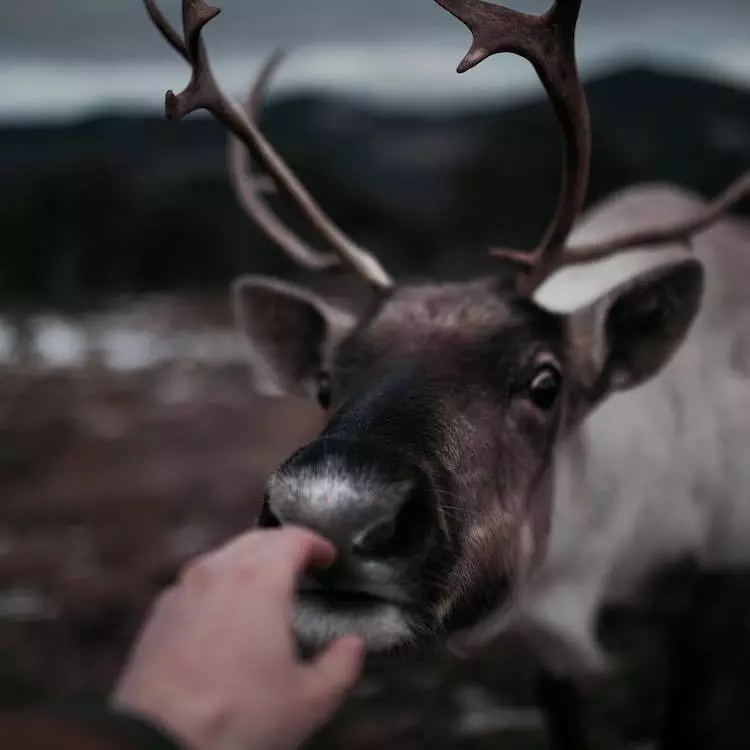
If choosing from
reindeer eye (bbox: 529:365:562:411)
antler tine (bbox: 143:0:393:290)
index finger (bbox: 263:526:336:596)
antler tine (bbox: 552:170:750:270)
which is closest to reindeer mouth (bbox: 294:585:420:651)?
index finger (bbox: 263:526:336:596)

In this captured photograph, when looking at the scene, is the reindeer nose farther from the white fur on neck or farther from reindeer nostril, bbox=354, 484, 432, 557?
the white fur on neck

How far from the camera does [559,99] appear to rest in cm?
128

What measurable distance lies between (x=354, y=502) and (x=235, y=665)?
26 cm

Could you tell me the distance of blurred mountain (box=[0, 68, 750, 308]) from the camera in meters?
3.60

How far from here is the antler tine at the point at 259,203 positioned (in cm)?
177

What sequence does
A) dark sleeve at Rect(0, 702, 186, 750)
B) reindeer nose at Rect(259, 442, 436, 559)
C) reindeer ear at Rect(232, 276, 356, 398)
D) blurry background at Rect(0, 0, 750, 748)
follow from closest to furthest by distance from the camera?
dark sleeve at Rect(0, 702, 186, 750) → reindeer nose at Rect(259, 442, 436, 559) → reindeer ear at Rect(232, 276, 356, 398) → blurry background at Rect(0, 0, 750, 748)

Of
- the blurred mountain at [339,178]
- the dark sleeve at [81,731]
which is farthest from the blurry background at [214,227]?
the dark sleeve at [81,731]

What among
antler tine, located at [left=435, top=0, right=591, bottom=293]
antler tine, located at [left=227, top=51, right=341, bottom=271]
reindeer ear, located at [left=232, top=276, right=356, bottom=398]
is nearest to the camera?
antler tine, located at [left=435, top=0, right=591, bottom=293]

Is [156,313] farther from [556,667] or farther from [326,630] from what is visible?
[326,630]

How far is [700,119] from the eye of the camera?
354 centimetres

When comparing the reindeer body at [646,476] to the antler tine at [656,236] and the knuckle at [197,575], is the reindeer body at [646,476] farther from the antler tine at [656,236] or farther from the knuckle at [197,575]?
the knuckle at [197,575]

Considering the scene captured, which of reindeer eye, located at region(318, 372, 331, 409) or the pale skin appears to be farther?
reindeer eye, located at region(318, 372, 331, 409)

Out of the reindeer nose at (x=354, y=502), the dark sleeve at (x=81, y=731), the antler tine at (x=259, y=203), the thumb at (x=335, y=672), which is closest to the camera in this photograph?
the dark sleeve at (x=81, y=731)

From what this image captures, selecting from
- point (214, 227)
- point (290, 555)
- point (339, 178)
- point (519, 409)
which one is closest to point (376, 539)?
point (290, 555)
